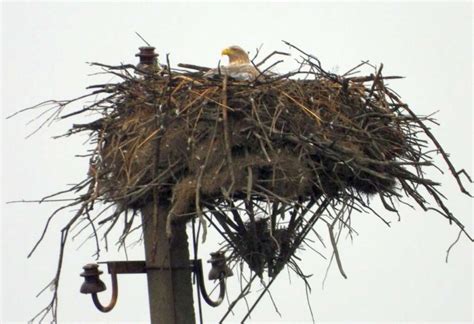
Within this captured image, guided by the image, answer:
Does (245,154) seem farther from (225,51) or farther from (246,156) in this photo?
(225,51)

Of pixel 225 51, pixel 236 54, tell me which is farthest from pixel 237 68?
pixel 225 51

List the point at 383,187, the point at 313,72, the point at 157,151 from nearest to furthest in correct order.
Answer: the point at 157,151
the point at 383,187
the point at 313,72

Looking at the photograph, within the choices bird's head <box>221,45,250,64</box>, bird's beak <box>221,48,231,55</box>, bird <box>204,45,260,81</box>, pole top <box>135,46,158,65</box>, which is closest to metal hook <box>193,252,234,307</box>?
bird <box>204,45,260,81</box>

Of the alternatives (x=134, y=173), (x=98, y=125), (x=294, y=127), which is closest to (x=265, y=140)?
(x=294, y=127)

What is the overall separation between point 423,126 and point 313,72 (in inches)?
35.7

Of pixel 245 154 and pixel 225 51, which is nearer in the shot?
pixel 245 154

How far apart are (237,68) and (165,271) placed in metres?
2.10

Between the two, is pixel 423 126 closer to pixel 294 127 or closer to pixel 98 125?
pixel 294 127

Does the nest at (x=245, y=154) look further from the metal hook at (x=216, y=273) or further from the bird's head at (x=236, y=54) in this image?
the bird's head at (x=236, y=54)

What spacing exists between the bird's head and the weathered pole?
8.62 ft

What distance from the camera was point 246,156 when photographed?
6.66 metres

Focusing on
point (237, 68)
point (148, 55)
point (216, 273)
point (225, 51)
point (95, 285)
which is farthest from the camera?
point (225, 51)

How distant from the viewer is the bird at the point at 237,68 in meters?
7.60

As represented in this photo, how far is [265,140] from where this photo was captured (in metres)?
6.68
